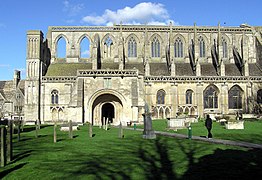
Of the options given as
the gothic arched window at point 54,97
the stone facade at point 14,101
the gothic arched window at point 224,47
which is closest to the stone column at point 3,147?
the gothic arched window at point 54,97

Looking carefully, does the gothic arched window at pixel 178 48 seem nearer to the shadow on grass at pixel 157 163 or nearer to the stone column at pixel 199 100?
the stone column at pixel 199 100

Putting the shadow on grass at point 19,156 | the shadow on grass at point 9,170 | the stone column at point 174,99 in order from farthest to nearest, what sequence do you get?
the stone column at point 174,99 → the shadow on grass at point 19,156 → the shadow on grass at point 9,170

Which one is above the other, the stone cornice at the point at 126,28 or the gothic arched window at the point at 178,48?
the stone cornice at the point at 126,28

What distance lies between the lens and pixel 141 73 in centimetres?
4428

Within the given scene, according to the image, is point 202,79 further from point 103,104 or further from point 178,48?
point 103,104

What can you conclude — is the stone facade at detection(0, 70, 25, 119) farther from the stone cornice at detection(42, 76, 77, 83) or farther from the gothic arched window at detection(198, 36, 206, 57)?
the gothic arched window at detection(198, 36, 206, 57)

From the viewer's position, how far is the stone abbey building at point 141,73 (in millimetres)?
39312

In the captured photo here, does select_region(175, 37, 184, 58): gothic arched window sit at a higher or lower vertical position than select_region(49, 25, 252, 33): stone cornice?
lower

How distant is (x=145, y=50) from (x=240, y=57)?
16.5 meters

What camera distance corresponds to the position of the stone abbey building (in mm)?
39312

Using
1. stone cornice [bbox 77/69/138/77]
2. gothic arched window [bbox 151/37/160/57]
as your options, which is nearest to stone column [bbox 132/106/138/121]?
stone cornice [bbox 77/69/138/77]

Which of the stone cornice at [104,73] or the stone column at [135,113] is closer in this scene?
the stone column at [135,113]

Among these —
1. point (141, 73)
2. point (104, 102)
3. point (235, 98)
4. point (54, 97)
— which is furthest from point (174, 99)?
point (54, 97)

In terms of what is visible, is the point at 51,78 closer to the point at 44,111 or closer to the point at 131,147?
the point at 44,111
